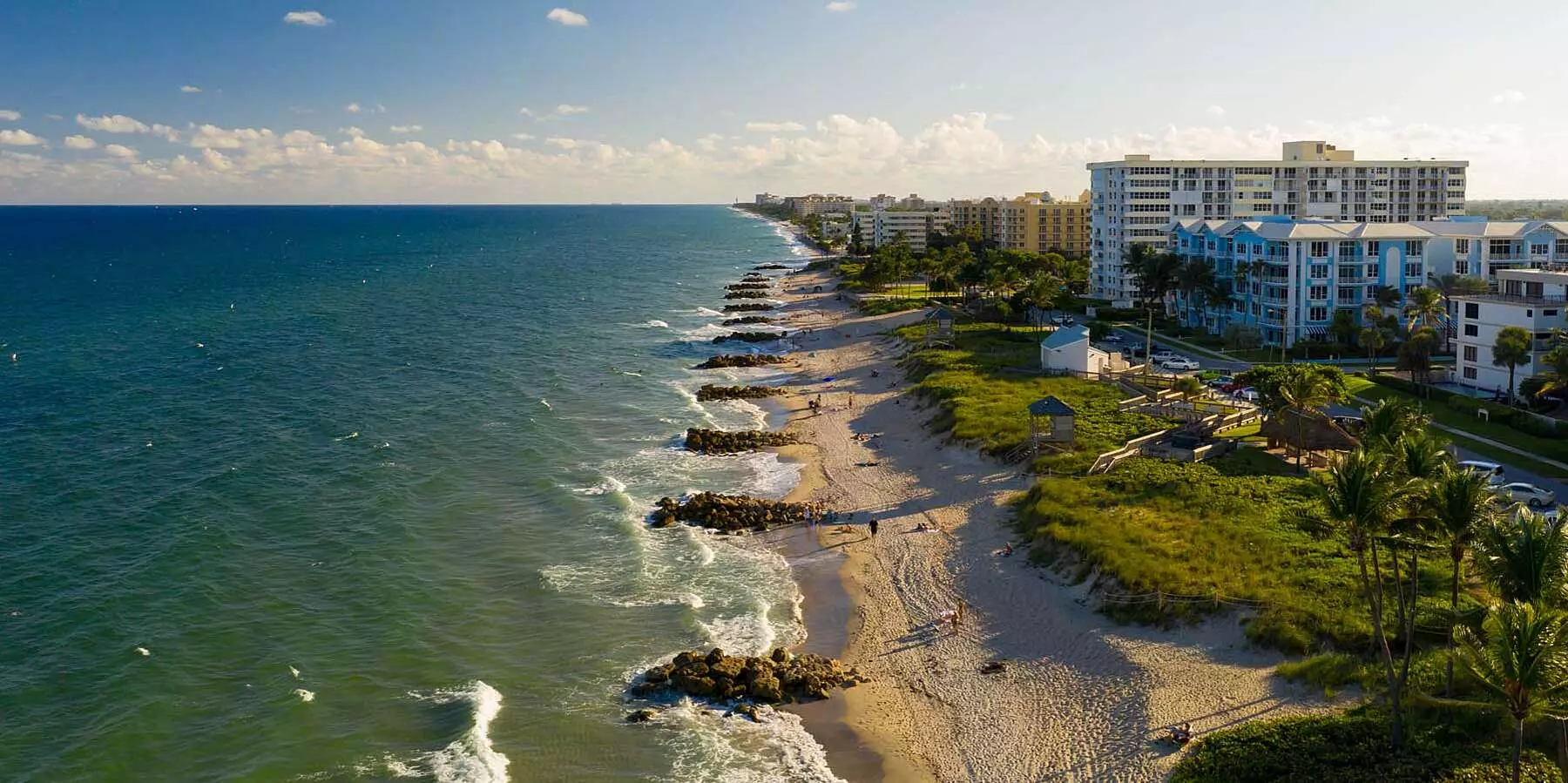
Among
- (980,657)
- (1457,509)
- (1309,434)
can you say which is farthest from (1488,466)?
(980,657)

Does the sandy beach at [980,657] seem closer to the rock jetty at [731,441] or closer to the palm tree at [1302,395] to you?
the rock jetty at [731,441]

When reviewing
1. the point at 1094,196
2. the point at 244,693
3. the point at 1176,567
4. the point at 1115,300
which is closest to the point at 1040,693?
the point at 1176,567

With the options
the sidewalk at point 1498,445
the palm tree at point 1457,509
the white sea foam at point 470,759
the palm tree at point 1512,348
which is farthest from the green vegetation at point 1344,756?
the palm tree at point 1512,348

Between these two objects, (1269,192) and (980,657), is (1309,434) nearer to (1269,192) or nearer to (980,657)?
(980,657)

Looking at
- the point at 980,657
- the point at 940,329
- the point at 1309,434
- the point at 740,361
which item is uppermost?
the point at 940,329

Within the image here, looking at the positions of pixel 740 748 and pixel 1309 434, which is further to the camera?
A: pixel 1309 434

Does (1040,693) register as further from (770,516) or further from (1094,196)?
(1094,196)

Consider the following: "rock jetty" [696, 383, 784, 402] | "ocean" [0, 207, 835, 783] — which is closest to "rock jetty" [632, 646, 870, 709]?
"ocean" [0, 207, 835, 783]
